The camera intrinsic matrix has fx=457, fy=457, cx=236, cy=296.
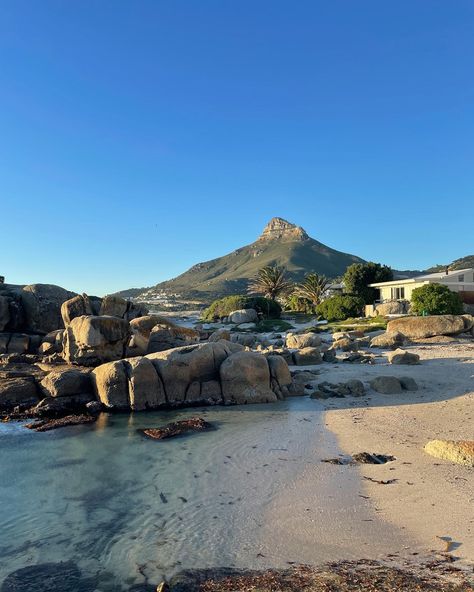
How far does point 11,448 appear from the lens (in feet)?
47.6

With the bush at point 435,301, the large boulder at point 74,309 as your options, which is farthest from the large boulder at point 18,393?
the bush at point 435,301

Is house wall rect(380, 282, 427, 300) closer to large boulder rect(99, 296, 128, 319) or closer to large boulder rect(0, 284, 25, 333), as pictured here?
large boulder rect(99, 296, 128, 319)

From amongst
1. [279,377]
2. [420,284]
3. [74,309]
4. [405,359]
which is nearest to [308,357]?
[405,359]

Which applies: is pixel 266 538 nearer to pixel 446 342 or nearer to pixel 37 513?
pixel 37 513

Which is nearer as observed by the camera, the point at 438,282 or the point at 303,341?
the point at 303,341

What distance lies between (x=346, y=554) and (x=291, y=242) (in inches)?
7703

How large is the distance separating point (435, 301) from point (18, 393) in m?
35.5

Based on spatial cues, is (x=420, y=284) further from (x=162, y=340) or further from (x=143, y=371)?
(x=143, y=371)

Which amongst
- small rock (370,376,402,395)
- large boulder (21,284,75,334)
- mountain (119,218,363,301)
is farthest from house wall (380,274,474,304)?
mountain (119,218,363,301)

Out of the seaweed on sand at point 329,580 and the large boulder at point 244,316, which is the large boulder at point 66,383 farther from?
the large boulder at point 244,316

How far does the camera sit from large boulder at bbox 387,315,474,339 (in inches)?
1308

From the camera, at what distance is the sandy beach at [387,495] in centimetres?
754

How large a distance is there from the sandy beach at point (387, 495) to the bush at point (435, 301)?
25869mm

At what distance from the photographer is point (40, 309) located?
32.9m
